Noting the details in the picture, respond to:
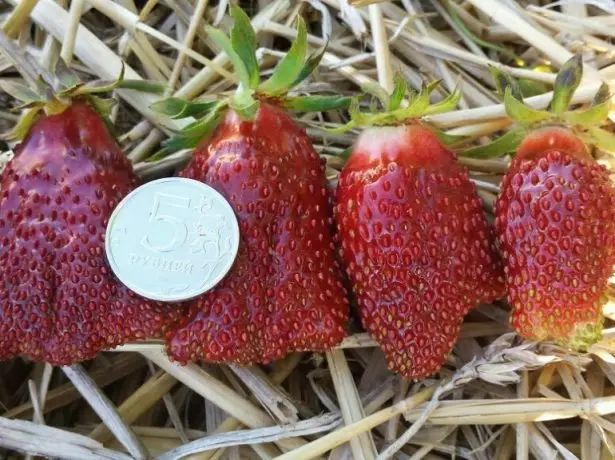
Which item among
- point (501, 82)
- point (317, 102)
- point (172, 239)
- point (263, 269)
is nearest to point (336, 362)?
point (263, 269)

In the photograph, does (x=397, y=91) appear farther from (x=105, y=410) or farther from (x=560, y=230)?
(x=105, y=410)

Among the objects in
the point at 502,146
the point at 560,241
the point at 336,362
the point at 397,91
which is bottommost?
the point at 336,362

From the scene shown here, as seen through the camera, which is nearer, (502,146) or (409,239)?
(409,239)

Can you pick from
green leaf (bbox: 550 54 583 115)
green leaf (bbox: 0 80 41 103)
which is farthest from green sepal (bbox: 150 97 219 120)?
green leaf (bbox: 550 54 583 115)

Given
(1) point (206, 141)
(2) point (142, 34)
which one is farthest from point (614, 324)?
(2) point (142, 34)

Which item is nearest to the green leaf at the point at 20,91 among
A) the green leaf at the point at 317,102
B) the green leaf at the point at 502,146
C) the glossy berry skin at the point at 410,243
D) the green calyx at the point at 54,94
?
the green calyx at the point at 54,94

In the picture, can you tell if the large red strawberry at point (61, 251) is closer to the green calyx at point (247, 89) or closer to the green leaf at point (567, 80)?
the green calyx at point (247, 89)

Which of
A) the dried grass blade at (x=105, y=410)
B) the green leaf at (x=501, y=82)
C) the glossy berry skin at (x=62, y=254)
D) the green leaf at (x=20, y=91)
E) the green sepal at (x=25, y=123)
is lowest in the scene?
the dried grass blade at (x=105, y=410)
